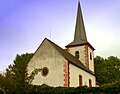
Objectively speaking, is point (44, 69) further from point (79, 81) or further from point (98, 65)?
point (98, 65)

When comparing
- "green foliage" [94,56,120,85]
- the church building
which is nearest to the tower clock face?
the church building

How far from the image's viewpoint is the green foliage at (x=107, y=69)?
48281 mm

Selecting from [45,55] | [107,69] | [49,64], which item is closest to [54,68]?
[49,64]

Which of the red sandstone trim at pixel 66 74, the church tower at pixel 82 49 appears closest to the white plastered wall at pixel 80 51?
the church tower at pixel 82 49

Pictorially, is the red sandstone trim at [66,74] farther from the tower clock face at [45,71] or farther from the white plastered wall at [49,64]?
the tower clock face at [45,71]

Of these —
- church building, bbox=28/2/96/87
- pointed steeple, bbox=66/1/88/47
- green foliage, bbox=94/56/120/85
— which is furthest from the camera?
green foliage, bbox=94/56/120/85

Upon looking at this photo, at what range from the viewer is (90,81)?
36.8 meters

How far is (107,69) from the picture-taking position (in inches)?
1951

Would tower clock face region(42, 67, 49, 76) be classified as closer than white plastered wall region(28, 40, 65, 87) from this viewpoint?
No

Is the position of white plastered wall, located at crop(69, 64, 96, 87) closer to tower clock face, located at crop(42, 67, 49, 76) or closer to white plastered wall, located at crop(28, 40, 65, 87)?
Result: white plastered wall, located at crop(28, 40, 65, 87)

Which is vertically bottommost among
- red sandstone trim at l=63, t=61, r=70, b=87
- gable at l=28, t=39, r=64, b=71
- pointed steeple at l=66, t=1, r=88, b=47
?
red sandstone trim at l=63, t=61, r=70, b=87

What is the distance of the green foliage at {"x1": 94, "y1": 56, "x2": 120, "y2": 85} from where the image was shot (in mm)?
48281

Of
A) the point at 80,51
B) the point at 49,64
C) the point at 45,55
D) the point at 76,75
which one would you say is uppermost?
the point at 80,51

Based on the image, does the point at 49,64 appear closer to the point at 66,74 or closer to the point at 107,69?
the point at 66,74
